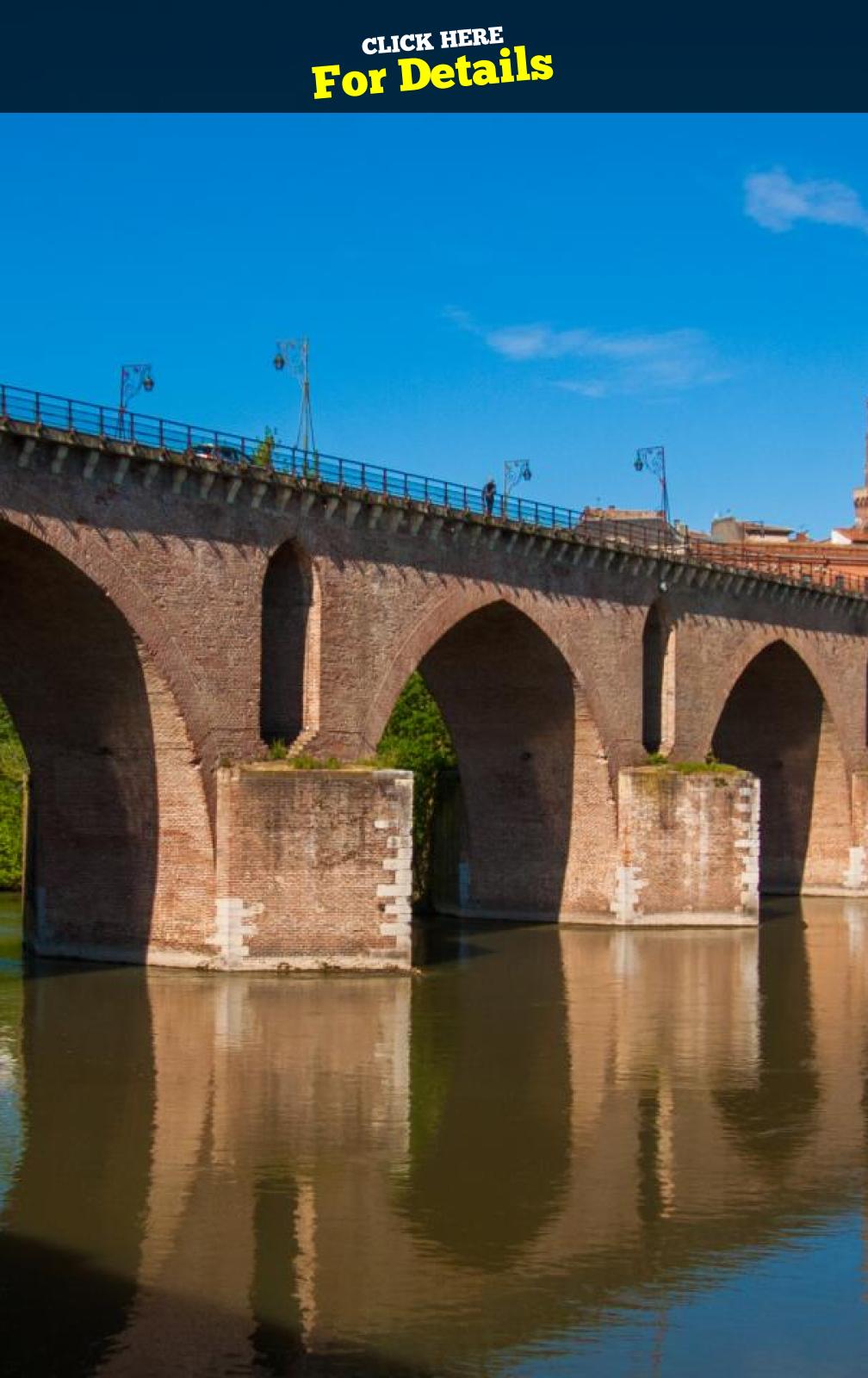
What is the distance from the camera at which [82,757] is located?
35.2 m

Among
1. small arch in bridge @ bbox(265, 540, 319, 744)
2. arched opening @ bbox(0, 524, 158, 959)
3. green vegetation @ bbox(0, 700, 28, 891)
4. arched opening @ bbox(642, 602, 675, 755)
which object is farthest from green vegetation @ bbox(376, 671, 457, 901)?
arched opening @ bbox(0, 524, 158, 959)

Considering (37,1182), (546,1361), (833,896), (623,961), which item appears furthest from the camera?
(833,896)

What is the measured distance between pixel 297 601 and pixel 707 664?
56.2ft

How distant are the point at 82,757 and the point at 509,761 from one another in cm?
1470

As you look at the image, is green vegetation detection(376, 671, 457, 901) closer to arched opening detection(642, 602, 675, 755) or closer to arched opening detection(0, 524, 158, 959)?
arched opening detection(642, 602, 675, 755)

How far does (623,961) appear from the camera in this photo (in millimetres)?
39500

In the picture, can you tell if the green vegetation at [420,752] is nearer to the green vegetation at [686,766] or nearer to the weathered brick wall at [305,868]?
the green vegetation at [686,766]

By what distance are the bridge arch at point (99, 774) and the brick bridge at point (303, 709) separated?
2.0 inches

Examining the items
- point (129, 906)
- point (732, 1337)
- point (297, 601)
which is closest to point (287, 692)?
point (297, 601)

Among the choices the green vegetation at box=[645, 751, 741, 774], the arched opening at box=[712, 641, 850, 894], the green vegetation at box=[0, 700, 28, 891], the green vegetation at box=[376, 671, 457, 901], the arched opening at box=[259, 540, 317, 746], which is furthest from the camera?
the arched opening at box=[712, 641, 850, 894]

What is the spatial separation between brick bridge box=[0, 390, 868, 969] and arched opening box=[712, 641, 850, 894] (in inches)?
408

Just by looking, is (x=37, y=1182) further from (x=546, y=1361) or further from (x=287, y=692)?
(x=287, y=692)

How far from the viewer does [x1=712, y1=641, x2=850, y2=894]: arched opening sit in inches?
2291

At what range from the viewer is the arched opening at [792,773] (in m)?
58.2
